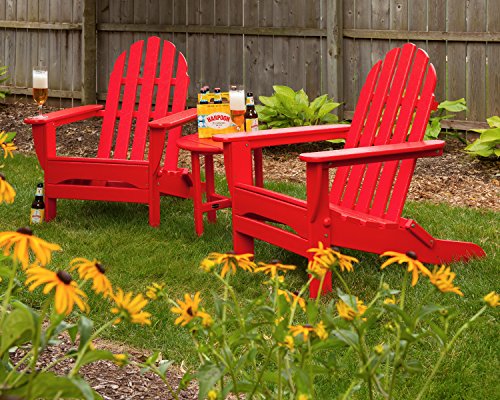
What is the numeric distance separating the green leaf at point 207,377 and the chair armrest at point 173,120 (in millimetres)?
4026

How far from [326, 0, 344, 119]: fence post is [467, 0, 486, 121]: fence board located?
1.23m

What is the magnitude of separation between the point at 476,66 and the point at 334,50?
134 cm

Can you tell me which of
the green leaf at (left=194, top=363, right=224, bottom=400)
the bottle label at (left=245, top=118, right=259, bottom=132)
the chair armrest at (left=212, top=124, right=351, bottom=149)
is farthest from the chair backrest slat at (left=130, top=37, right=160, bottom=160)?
the green leaf at (left=194, top=363, right=224, bottom=400)

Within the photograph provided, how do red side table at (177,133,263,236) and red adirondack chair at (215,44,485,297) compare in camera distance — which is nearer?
red adirondack chair at (215,44,485,297)

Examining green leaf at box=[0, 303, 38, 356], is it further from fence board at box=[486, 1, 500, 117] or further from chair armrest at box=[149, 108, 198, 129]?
fence board at box=[486, 1, 500, 117]

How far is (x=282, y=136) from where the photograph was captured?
5227 millimetres

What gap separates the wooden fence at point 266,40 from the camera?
8430mm

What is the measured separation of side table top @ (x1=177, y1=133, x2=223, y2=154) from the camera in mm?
5531

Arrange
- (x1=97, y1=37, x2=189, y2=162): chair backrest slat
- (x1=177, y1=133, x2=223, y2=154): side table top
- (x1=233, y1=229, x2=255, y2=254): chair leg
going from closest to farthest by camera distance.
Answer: (x1=233, y1=229, x2=255, y2=254): chair leg
(x1=177, y1=133, x2=223, y2=154): side table top
(x1=97, y1=37, x2=189, y2=162): chair backrest slat

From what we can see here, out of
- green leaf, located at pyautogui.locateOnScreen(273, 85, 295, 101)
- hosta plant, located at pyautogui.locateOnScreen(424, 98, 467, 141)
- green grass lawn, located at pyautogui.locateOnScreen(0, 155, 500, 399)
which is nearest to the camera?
green grass lawn, located at pyautogui.locateOnScreen(0, 155, 500, 399)

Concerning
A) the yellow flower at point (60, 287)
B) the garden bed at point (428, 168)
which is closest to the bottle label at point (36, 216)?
the garden bed at point (428, 168)

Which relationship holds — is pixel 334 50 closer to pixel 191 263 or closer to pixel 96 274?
pixel 191 263

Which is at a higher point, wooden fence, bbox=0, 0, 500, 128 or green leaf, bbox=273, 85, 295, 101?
wooden fence, bbox=0, 0, 500, 128

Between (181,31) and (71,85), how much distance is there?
5.46ft
